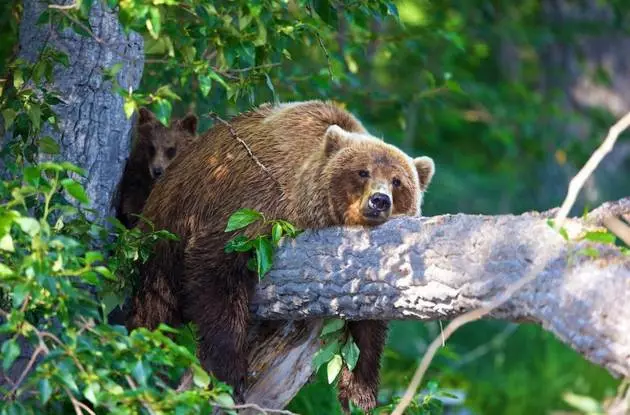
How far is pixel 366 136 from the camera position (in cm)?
682

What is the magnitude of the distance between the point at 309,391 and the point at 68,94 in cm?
243

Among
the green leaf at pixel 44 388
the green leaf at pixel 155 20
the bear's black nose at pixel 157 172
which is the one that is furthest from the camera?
the bear's black nose at pixel 157 172

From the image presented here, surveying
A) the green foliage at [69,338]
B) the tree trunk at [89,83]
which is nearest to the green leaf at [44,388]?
the green foliage at [69,338]

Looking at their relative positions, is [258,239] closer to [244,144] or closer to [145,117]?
[244,144]

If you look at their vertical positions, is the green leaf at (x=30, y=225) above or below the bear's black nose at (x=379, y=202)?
above

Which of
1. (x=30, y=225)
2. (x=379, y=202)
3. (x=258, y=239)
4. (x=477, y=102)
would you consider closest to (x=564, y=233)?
(x=379, y=202)

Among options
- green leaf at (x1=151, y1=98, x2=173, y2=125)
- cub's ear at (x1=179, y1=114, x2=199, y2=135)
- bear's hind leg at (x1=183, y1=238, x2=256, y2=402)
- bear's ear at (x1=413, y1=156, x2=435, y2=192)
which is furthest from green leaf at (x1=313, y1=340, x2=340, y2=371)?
cub's ear at (x1=179, y1=114, x2=199, y2=135)

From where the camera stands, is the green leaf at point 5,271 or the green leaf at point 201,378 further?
the green leaf at point 201,378

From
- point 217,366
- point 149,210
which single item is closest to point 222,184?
point 149,210

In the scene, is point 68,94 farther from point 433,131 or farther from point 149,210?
point 433,131

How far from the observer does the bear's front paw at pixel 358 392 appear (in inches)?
259

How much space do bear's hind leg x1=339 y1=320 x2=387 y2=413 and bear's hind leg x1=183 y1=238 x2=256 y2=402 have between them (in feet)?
1.96

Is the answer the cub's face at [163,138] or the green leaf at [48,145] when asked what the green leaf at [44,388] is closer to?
the green leaf at [48,145]

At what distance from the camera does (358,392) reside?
6.60 meters
